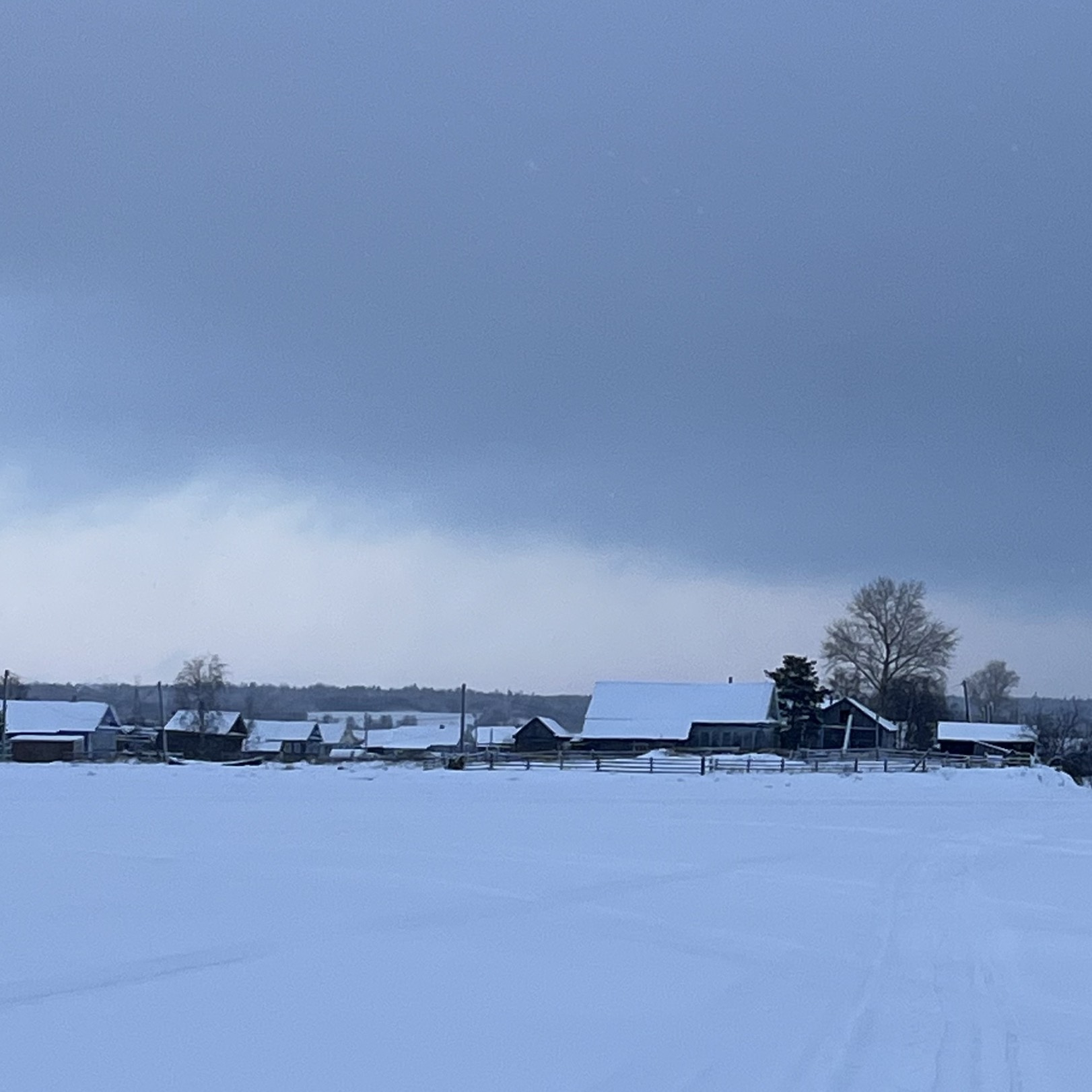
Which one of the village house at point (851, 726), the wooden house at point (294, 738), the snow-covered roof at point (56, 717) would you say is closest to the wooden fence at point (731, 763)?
the village house at point (851, 726)

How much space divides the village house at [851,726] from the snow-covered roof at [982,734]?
179 inches

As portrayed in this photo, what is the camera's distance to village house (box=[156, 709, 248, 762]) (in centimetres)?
7975

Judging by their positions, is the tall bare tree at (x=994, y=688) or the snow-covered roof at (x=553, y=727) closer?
the snow-covered roof at (x=553, y=727)

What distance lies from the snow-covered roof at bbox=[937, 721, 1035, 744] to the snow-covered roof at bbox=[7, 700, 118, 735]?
56174 mm

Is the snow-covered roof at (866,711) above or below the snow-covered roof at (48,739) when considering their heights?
above

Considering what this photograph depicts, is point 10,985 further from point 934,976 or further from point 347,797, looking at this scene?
point 347,797

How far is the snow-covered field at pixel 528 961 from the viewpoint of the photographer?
6.57 metres

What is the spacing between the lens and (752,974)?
361 inches

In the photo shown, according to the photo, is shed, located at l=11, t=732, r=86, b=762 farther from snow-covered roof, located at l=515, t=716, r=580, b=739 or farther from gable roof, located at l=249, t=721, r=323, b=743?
gable roof, located at l=249, t=721, r=323, b=743

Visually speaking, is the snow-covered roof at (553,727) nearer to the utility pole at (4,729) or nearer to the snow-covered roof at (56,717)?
the snow-covered roof at (56,717)

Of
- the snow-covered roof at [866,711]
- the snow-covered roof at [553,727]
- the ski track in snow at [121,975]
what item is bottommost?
the ski track in snow at [121,975]

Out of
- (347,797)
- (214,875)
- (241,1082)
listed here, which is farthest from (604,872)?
(347,797)

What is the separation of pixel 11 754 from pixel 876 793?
43.3m

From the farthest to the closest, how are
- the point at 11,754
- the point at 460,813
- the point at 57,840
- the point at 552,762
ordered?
1. the point at 11,754
2. the point at 552,762
3. the point at 460,813
4. the point at 57,840
